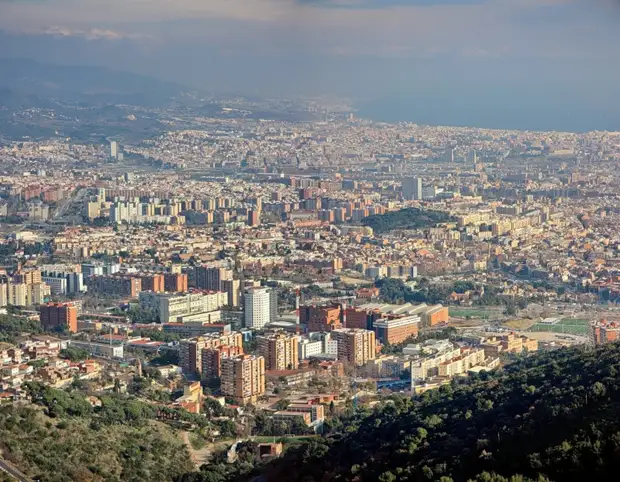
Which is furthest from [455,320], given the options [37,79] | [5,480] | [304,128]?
[37,79]

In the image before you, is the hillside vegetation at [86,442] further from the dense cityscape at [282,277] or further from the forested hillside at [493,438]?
the forested hillside at [493,438]

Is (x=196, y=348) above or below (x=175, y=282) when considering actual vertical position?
below

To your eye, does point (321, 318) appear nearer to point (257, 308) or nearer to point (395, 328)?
point (395, 328)

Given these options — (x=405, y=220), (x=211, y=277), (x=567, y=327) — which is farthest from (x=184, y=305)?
(x=405, y=220)

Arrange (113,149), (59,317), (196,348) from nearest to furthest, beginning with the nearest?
(196,348)
(59,317)
(113,149)

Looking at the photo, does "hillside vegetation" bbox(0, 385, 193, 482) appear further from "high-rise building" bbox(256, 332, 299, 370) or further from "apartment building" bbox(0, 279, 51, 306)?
"apartment building" bbox(0, 279, 51, 306)

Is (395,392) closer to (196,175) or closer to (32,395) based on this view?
(32,395)
